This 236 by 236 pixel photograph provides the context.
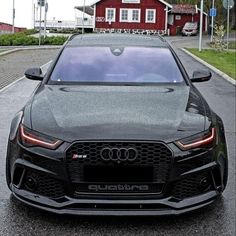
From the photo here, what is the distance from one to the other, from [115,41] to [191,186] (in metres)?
2.73

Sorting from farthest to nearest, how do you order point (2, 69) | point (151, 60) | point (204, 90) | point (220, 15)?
point (220, 15) < point (2, 69) < point (204, 90) < point (151, 60)

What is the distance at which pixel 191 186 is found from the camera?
4.29 meters

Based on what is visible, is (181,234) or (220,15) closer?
(181,234)

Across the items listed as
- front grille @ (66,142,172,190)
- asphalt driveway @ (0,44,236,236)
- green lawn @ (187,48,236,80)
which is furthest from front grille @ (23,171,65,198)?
green lawn @ (187,48,236,80)

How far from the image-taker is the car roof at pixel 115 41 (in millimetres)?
6449

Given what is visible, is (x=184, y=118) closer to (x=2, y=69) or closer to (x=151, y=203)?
(x=151, y=203)

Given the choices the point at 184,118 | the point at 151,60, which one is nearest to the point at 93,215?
the point at 184,118

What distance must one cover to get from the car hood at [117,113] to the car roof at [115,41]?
3.48 feet

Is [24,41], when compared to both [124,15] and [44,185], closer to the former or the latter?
[124,15]

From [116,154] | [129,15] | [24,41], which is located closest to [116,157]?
[116,154]

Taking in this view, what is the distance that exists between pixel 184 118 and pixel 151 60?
67.6 inches

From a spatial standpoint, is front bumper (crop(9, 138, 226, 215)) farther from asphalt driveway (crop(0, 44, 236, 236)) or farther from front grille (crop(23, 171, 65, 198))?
asphalt driveway (crop(0, 44, 236, 236))

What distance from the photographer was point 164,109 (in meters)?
4.71

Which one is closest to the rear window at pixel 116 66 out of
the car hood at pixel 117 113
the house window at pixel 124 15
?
the car hood at pixel 117 113
